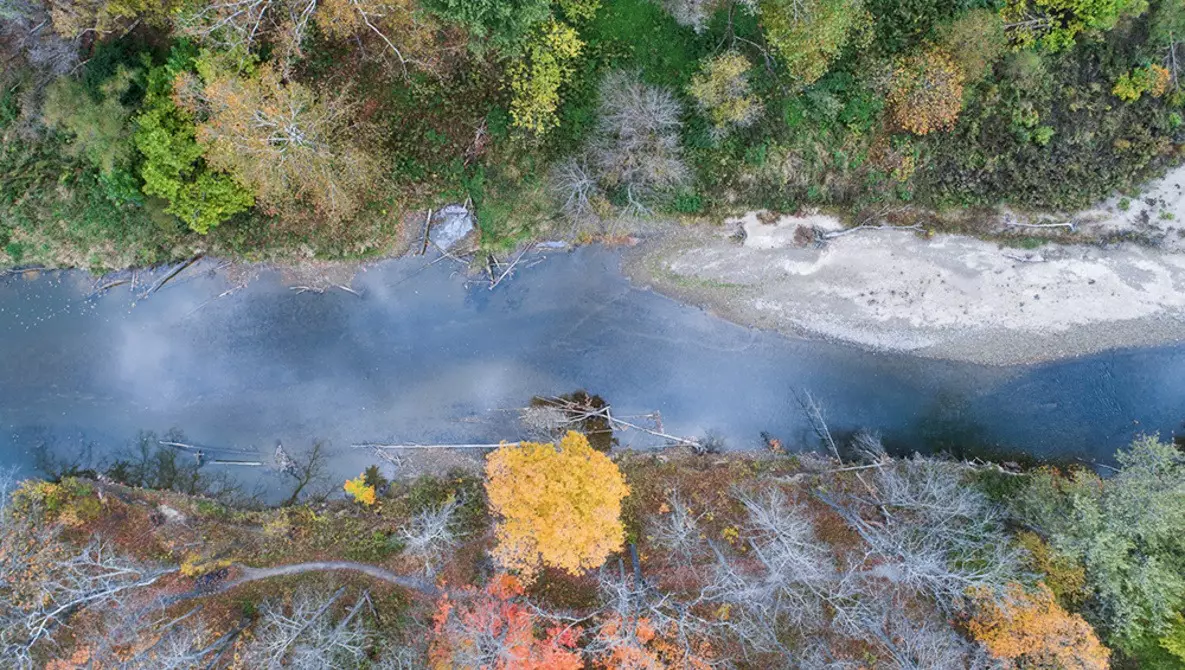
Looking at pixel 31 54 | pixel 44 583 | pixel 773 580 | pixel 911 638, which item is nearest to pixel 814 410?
pixel 773 580

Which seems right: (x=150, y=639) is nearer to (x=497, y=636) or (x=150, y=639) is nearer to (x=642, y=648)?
(x=497, y=636)

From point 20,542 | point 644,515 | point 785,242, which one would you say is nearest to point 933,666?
point 644,515

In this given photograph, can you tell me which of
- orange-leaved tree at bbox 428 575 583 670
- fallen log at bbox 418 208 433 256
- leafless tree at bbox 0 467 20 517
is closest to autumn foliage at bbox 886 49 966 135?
fallen log at bbox 418 208 433 256

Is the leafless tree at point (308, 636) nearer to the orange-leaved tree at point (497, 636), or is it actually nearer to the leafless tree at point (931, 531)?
the orange-leaved tree at point (497, 636)

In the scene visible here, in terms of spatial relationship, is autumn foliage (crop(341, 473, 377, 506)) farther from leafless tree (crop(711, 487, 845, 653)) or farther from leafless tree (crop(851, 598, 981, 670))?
leafless tree (crop(851, 598, 981, 670))

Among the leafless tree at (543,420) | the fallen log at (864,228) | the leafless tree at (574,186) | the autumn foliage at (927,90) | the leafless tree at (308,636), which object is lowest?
the leafless tree at (308,636)

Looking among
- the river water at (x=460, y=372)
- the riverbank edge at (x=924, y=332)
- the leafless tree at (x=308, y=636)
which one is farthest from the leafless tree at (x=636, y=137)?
the leafless tree at (x=308, y=636)
